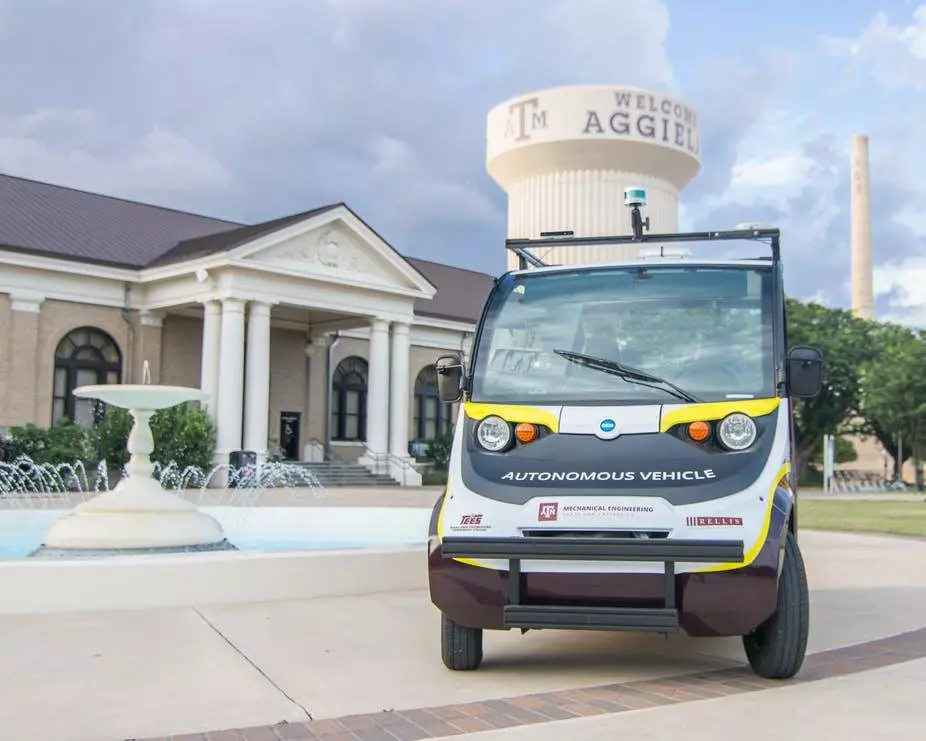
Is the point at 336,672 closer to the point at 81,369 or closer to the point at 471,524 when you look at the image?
the point at 471,524

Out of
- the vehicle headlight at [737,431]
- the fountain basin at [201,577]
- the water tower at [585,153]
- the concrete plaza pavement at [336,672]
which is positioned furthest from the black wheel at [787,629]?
the water tower at [585,153]

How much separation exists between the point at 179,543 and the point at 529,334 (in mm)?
5199

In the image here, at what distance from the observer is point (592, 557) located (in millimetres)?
5527

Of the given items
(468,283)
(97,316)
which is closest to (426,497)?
(97,316)

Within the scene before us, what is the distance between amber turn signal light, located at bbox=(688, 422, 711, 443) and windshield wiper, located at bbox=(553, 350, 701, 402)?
19 cm

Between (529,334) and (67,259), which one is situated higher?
(67,259)

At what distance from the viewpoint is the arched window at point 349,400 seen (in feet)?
134

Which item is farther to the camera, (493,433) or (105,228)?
(105,228)

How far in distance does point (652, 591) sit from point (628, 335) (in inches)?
64.2

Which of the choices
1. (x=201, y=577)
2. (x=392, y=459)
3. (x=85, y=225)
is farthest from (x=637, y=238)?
(x=85, y=225)

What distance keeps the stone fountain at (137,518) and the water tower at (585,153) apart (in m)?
6.75

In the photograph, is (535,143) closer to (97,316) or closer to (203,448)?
(203,448)

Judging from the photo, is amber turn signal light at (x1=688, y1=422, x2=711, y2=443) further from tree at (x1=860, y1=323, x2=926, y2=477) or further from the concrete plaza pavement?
tree at (x1=860, y1=323, x2=926, y2=477)

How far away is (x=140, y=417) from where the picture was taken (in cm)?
1088
